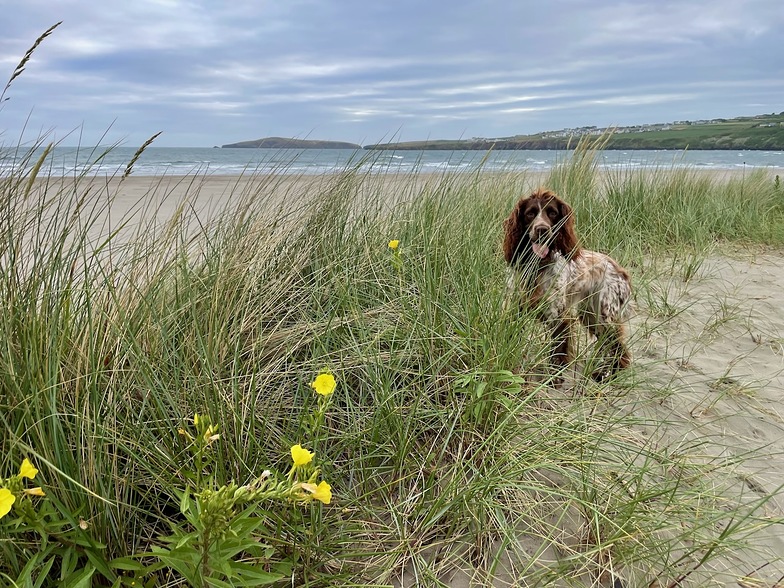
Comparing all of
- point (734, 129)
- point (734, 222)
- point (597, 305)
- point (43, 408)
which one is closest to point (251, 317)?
point (43, 408)

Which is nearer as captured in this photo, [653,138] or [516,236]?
[516,236]

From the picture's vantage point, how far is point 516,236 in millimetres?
3250

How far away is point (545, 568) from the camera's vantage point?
5.39ft

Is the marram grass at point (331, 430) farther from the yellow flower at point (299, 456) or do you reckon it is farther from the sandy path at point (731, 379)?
the yellow flower at point (299, 456)

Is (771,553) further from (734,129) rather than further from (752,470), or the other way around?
(734,129)

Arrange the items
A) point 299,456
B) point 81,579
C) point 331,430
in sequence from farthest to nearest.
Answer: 1. point 331,430
2. point 81,579
3. point 299,456

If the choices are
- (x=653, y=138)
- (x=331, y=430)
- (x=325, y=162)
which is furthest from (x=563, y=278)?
(x=653, y=138)

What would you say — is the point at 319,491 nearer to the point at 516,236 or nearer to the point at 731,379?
the point at 516,236

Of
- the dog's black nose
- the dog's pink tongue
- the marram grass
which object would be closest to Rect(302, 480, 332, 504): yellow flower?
the marram grass

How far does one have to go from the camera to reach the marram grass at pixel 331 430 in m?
1.51

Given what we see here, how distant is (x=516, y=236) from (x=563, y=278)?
0.38 meters

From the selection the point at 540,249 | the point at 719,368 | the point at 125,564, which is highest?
the point at 540,249

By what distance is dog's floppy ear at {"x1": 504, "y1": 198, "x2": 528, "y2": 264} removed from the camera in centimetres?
322

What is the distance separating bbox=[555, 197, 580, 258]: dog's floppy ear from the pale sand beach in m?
0.63
